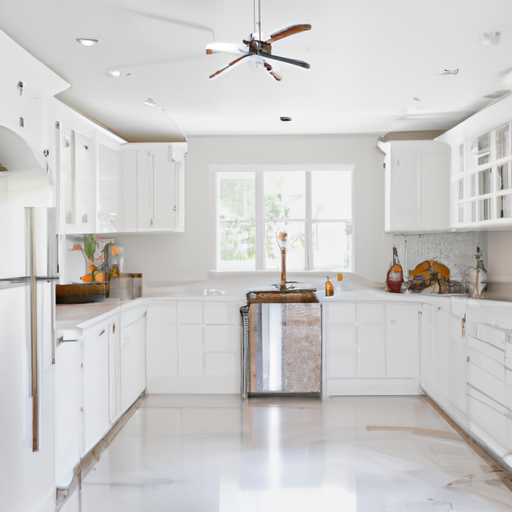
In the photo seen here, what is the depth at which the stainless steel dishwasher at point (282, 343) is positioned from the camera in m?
1.36

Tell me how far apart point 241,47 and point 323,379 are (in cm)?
89

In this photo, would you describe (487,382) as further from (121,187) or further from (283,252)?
(121,187)

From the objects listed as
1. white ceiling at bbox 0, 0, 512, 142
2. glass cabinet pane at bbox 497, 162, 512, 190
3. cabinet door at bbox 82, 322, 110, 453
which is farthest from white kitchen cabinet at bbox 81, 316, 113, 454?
glass cabinet pane at bbox 497, 162, 512, 190

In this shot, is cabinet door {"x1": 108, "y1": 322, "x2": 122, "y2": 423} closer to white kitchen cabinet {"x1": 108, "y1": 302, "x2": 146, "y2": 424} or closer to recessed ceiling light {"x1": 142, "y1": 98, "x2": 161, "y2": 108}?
white kitchen cabinet {"x1": 108, "y1": 302, "x2": 146, "y2": 424}

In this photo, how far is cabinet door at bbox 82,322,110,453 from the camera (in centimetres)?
153

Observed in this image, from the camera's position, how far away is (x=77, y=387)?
1517mm

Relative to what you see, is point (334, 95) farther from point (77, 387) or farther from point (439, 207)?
point (77, 387)

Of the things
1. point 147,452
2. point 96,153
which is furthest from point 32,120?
point 147,452

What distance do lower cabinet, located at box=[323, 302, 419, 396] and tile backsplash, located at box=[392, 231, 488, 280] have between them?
0.46ft

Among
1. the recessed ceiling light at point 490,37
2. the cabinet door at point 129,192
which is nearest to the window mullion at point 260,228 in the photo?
the cabinet door at point 129,192

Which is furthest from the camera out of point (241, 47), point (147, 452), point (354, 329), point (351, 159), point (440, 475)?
point (147, 452)

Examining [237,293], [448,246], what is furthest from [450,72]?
[237,293]

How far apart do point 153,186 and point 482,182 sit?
0.82 m

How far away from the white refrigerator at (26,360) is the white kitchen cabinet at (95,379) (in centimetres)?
14
